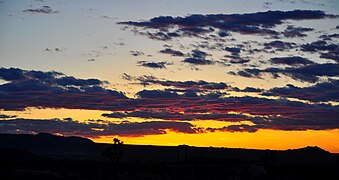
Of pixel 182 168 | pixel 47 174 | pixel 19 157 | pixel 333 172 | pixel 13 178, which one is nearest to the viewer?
pixel 13 178

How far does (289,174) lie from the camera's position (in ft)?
237

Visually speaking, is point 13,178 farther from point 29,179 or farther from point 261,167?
point 261,167

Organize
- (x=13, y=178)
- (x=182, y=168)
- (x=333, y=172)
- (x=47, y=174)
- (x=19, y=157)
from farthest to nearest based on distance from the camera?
(x=19, y=157)
(x=182, y=168)
(x=333, y=172)
(x=47, y=174)
(x=13, y=178)

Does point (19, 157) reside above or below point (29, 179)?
above

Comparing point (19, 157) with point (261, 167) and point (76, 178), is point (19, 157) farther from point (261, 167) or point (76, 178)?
point (261, 167)

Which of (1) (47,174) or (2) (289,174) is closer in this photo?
(1) (47,174)

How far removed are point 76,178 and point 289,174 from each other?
1040 inches

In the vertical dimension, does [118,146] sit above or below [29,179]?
above

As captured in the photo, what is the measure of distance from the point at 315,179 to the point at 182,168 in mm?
22192

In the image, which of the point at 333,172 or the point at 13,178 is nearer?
the point at 13,178

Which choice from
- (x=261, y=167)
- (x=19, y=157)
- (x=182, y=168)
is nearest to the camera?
(x=261, y=167)

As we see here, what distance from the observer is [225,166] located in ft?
262

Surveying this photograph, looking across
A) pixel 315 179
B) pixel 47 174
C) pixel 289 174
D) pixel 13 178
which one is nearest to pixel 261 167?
pixel 289 174

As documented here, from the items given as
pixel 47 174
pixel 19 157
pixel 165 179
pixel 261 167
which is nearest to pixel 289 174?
pixel 261 167
